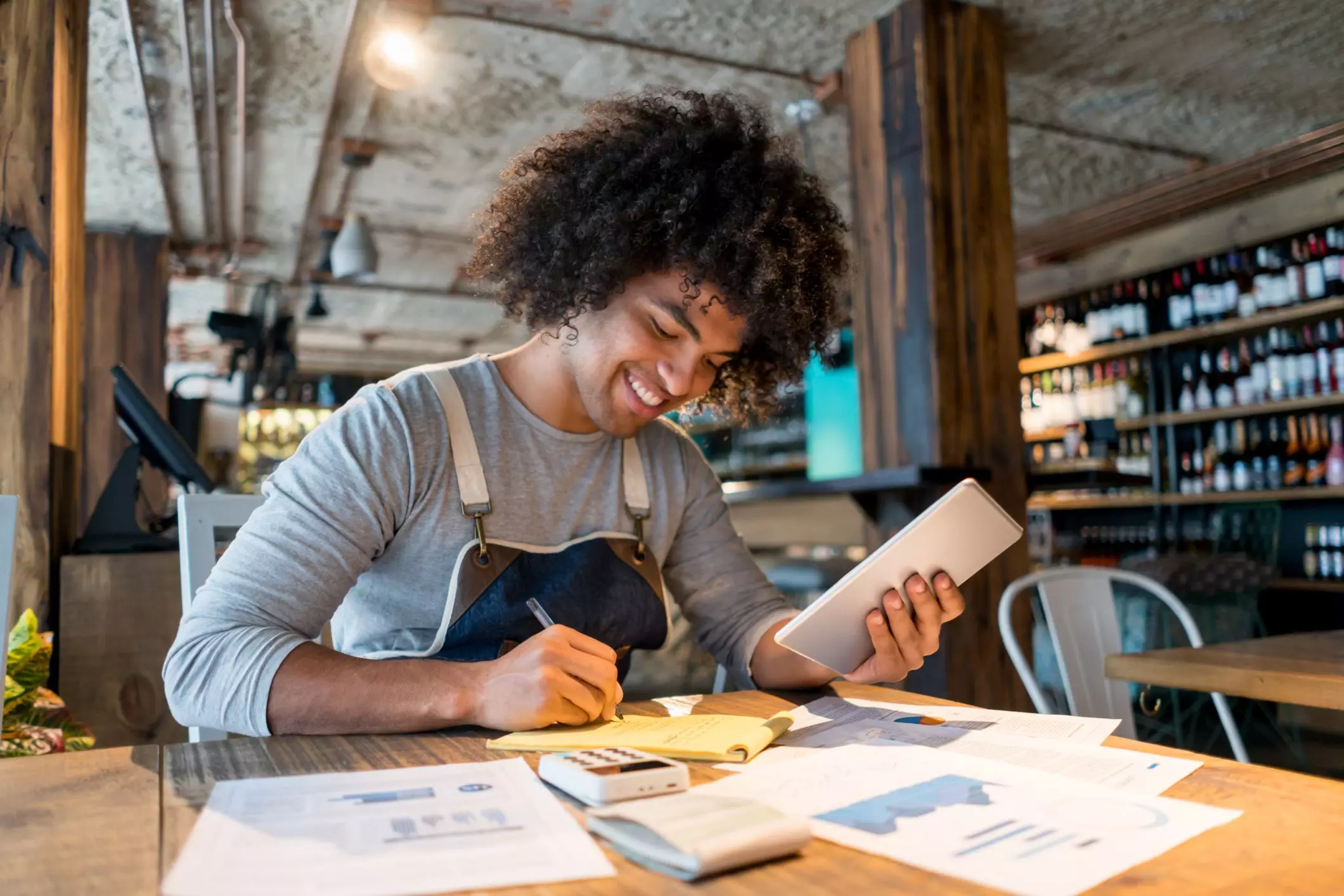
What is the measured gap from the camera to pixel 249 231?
611 centimetres

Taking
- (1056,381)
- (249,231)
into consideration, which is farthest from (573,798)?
(1056,381)

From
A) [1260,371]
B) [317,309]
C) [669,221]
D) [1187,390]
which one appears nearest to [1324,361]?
[1260,371]

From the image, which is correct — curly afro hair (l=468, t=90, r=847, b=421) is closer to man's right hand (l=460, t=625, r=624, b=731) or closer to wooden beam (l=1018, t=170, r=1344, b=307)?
man's right hand (l=460, t=625, r=624, b=731)

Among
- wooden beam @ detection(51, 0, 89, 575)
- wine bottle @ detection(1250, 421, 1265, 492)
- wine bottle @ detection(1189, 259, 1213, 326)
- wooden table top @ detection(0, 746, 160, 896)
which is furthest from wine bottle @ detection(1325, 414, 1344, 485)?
wooden table top @ detection(0, 746, 160, 896)

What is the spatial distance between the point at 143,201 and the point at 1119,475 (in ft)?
16.5

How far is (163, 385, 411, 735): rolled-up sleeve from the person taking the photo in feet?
3.68

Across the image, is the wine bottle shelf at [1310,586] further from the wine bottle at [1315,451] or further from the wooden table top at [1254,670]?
the wooden table top at [1254,670]

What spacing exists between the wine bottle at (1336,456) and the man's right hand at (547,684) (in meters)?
5.09

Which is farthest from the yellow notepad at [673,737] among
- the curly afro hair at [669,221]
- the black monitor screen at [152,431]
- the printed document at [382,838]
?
the black monitor screen at [152,431]

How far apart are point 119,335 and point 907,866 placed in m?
6.10

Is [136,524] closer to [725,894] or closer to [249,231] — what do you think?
[725,894]

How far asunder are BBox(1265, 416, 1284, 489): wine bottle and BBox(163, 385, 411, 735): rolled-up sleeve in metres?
5.20

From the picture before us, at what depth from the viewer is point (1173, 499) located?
568 cm

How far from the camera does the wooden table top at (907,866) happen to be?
24.7 inches
